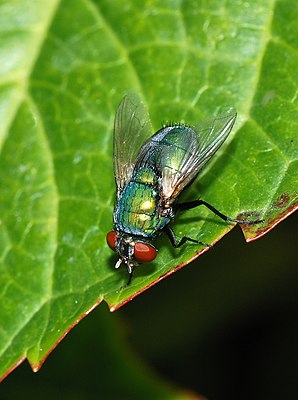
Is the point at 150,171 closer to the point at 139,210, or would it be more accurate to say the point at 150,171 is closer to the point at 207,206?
the point at 139,210

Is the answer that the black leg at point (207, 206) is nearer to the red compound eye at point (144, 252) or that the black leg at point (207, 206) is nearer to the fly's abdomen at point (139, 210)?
the fly's abdomen at point (139, 210)

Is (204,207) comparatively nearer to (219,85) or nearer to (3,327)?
(219,85)

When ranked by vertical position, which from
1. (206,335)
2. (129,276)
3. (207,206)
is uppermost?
(207,206)

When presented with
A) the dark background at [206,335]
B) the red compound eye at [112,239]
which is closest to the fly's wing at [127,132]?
the red compound eye at [112,239]

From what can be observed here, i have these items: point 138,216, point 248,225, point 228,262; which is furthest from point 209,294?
point 248,225

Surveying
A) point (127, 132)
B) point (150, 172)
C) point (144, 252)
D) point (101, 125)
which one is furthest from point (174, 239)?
point (101, 125)

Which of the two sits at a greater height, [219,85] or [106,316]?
[219,85]

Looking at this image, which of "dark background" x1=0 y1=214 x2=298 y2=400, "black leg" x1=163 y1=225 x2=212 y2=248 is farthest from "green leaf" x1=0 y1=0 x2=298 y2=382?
"dark background" x1=0 y1=214 x2=298 y2=400
